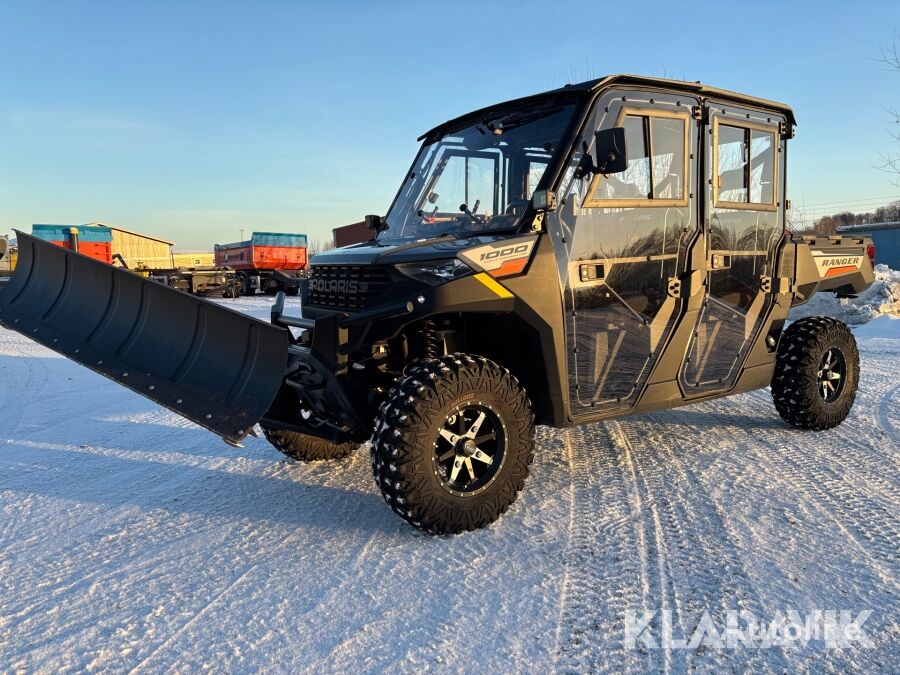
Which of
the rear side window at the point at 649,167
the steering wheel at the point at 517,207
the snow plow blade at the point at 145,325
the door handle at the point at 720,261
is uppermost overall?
the rear side window at the point at 649,167

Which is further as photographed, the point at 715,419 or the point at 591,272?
the point at 715,419

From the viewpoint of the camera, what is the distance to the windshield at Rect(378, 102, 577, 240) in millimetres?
3957

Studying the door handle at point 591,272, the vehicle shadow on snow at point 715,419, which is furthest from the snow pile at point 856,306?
the door handle at point 591,272

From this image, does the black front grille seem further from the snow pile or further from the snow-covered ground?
the snow pile

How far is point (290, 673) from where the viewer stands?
2.28 m

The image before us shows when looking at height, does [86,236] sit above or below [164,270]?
above

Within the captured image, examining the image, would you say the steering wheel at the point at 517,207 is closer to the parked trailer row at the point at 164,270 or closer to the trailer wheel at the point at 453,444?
the trailer wheel at the point at 453,444

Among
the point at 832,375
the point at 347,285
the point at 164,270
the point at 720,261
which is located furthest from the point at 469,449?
the point at 164,270

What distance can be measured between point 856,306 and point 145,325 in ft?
49.0

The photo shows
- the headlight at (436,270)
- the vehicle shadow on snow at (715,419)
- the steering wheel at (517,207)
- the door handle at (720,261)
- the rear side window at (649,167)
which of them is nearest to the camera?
the headlight at (436,270)

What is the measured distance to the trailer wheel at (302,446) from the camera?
4484mm

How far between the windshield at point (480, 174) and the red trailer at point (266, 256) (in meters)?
25.1

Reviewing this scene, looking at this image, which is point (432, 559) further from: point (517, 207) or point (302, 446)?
point (517, 207)

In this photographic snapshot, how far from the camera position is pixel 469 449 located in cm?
344
